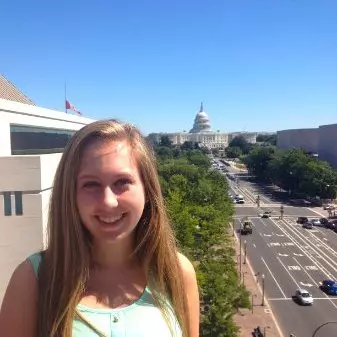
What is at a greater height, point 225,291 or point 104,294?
point 104,294

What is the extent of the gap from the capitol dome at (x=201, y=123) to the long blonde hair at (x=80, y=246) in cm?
18102

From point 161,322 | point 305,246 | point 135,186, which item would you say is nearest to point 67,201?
point 135,186

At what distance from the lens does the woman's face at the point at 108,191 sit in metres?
2.07

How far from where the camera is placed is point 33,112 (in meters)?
16.1

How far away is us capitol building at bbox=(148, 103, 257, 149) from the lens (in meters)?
174

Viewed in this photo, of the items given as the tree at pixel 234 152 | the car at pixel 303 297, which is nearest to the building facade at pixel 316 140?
the tree at pixel 234 152

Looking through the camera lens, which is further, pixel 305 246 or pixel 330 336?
pixel 305 246

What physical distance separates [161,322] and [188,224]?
2064cm

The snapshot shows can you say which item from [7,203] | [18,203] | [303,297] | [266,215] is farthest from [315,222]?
[7,203]

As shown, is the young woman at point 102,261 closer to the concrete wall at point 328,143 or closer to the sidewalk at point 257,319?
the sidewalk at point 257,319

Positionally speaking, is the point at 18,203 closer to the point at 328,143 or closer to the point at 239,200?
the point at 239,200

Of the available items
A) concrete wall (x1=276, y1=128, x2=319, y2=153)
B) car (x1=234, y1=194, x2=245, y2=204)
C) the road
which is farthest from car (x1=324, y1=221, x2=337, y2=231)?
concrete wall (x1=276, y1=128, x2=319, y2=153)

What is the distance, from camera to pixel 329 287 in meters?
23.4

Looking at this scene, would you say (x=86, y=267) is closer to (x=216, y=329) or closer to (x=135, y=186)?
(x=135, y=186)
